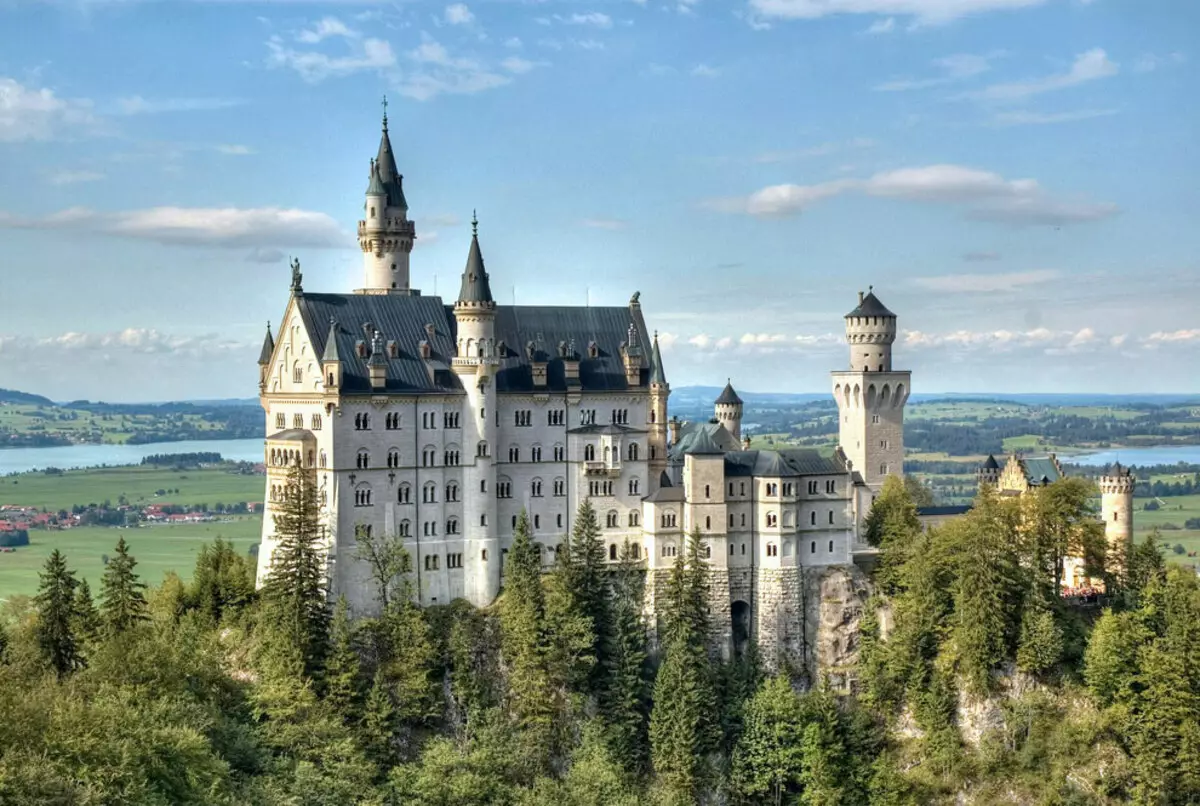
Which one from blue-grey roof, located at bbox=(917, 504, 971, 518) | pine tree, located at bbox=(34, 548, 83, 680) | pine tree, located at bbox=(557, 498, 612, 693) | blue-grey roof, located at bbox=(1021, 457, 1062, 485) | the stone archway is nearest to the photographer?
pine tree, located at bbox=(34, 548, 83, 680)

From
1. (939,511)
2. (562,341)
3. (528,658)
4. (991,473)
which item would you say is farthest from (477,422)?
(991,473)

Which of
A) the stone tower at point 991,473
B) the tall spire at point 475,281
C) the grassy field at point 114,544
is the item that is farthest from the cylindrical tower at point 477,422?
the grassy field at point 114,544

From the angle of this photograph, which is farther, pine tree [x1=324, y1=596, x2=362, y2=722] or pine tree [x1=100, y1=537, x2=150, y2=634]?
pine tree [x1=100, y1=537, x2=150, y2=634]

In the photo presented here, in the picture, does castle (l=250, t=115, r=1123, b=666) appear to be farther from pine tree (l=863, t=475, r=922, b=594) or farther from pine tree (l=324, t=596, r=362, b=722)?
pine tree (l=324, t=596, r=362, b=722)

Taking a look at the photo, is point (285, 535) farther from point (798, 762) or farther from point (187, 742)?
point (798, 762)

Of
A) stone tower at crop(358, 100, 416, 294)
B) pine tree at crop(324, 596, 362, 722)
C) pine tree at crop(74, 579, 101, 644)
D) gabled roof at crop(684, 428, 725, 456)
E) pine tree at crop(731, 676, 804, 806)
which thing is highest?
stone tower at crop(358, 100, 416, 294)

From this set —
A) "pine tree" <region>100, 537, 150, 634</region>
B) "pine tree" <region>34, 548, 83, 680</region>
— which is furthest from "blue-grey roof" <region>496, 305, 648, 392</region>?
"pine tree" <region>34, 548, 83, 680</region>
